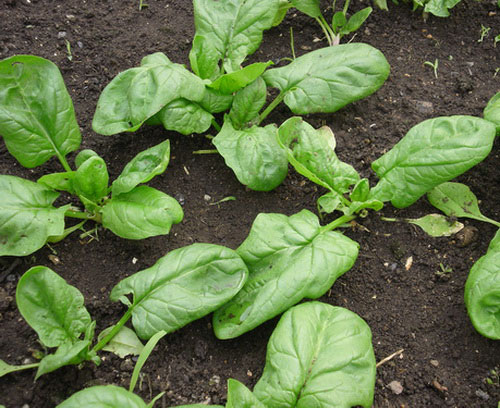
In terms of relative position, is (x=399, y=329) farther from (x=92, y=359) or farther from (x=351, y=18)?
(x=351, y=18)

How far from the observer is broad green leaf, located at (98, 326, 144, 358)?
68.8 inches

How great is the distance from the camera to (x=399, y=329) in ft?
5.96

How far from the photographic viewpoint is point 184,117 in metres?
2.05

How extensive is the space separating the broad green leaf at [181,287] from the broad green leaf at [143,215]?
0.36ft

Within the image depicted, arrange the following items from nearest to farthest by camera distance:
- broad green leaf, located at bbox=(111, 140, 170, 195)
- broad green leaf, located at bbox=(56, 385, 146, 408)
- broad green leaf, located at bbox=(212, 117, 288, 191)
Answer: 1. broad green leaf, located at bbox=(56, 385, 146, 408)
2. broad green leaf, located at bbox=(111, 140, 170, 195)
3. broad green leaf, located at bbox=(212, 117, 288, 191)

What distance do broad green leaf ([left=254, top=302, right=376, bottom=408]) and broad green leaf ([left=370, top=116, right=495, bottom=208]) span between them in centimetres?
54

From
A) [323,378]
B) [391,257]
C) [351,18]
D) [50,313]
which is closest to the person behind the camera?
[323,378]

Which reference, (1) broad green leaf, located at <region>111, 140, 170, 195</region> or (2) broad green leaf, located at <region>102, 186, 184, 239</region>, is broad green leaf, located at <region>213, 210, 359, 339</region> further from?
(1) broad green leaf, located at <region>111, 140, 170, 195</region>

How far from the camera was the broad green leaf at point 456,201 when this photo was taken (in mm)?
2006

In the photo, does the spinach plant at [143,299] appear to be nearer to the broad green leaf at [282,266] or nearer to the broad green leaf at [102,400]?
the broad green leaf at [282,266]

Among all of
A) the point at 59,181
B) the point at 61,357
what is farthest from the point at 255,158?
the point at 61,357

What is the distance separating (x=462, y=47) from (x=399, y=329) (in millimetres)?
1408

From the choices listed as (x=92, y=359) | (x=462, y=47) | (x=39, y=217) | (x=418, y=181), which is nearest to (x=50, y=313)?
(x=92, y=359)

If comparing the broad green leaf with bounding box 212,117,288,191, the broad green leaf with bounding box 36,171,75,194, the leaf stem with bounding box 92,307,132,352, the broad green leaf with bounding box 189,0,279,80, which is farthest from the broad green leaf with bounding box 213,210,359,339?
the broad green leaf with bounding box 189,0,279,80
